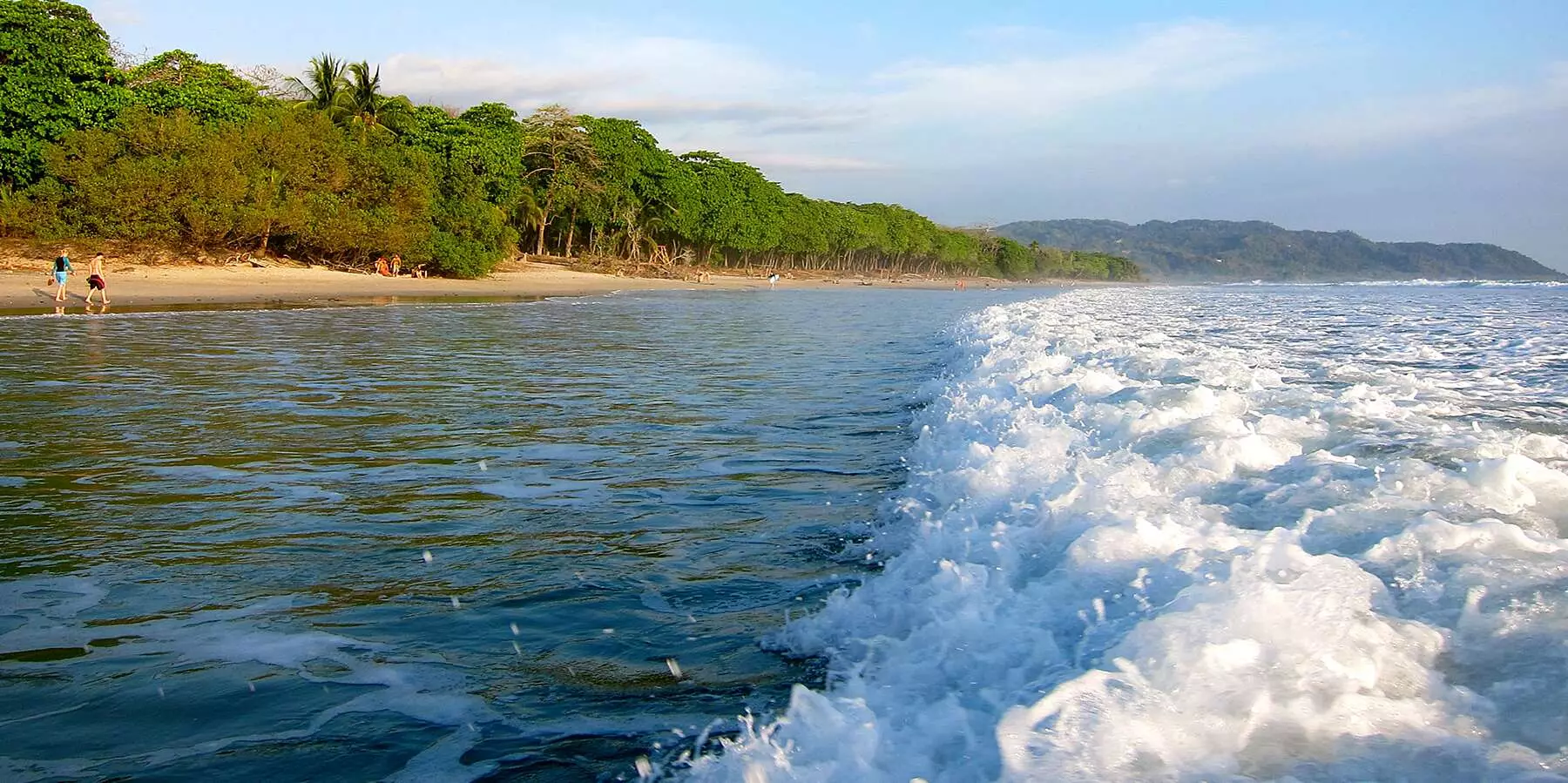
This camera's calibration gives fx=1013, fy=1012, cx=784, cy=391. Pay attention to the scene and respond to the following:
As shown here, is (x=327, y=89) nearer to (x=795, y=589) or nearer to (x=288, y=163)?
(x=288, y=163)

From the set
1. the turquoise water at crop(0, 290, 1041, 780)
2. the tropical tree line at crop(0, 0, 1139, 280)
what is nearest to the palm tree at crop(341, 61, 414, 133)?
the tropical tree line at crop(0, 0, 1139, 280)

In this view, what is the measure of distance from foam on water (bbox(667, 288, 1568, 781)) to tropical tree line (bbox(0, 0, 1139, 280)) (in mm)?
34194

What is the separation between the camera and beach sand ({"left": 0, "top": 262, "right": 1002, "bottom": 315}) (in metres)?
26.4

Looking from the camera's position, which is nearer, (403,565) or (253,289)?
(403,565)

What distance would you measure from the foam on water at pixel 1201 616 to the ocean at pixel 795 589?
2 cm

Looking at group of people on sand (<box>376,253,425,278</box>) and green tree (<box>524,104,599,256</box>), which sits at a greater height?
green tree (<box>524,104,599,256</box>)

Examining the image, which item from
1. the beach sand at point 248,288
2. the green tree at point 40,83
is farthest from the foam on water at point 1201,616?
the green tree at point 40,83

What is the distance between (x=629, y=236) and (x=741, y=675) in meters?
63.6

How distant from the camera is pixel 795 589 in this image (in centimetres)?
449

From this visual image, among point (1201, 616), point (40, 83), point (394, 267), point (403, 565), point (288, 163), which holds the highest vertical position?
point (40, 83)

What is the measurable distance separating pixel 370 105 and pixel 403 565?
4835cm

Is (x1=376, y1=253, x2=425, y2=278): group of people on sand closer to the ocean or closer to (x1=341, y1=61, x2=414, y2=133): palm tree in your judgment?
(x1=341, y1=61, x2=414, y2=133): palm tree

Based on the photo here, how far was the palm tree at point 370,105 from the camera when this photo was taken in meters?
46.4

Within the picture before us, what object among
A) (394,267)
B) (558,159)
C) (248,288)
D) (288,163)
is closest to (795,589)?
(248,288)
